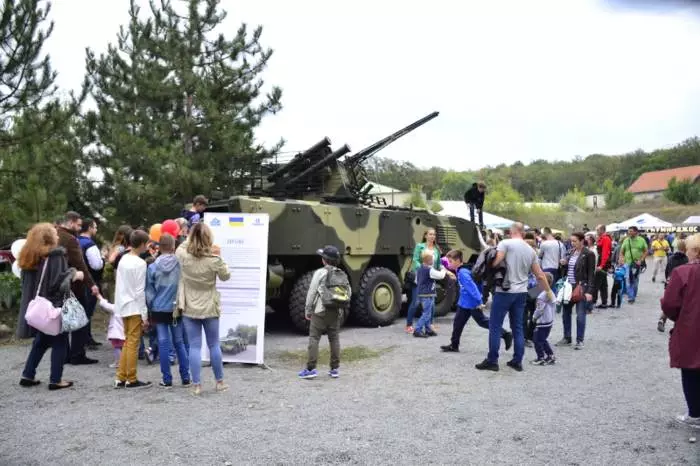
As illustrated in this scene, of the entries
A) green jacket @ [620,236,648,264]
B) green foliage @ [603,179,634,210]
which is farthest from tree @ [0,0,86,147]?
green foliage @ [603,179,634,210]

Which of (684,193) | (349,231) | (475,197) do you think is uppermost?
(684,193)

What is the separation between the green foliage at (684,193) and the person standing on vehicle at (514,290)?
57923 millimetres

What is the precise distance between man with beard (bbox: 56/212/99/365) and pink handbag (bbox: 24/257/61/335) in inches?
29.5

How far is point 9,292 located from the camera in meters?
→ 10.5

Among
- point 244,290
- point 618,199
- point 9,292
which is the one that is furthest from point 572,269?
point 618,199

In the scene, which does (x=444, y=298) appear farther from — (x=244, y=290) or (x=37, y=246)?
(x=37, y=246)

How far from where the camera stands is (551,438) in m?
4.95

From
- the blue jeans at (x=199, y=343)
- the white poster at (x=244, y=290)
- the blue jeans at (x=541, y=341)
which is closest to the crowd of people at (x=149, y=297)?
the blue jeans at (x=199, y=343)

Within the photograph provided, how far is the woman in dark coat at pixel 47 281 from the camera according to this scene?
640cm

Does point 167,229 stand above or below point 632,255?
above

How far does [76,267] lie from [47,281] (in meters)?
1.00

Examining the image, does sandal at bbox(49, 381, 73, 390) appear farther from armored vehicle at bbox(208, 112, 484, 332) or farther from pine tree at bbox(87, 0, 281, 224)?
pine tree at bbox(87, 0, 281, 224)

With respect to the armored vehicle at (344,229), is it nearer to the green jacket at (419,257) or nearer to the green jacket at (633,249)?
the green jacket at (419,257)

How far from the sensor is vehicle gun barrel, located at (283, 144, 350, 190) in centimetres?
1208
